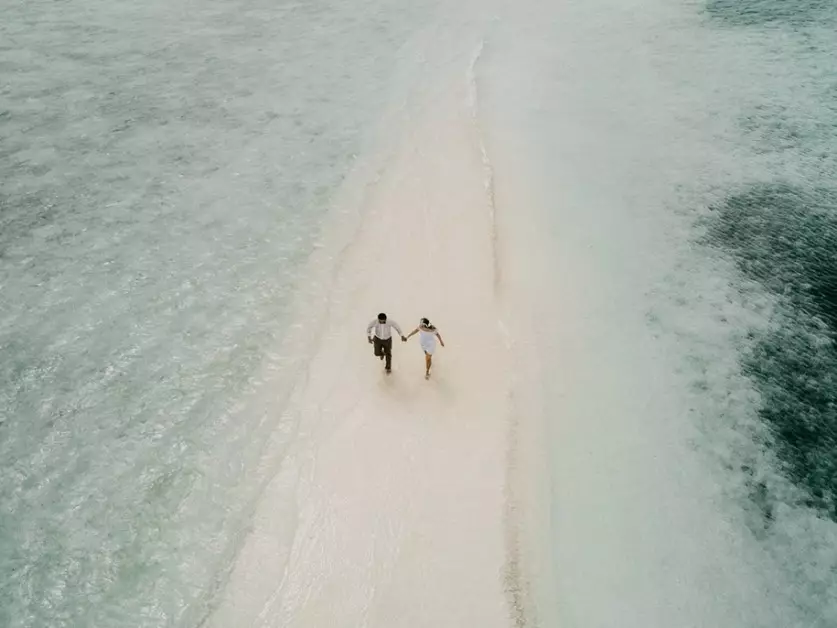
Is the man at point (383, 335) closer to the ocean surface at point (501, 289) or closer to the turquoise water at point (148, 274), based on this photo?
the ocean surface at point (501, 289)

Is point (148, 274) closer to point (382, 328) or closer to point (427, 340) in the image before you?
point (382, 328)

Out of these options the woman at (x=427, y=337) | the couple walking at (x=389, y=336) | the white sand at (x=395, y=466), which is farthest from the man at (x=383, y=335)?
the white sand at (x=395, y=466)

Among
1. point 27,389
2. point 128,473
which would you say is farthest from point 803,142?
point 27,389

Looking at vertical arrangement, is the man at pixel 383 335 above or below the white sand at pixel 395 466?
above

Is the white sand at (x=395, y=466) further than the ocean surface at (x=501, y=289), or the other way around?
the ocean surface at (x=501, y=289)

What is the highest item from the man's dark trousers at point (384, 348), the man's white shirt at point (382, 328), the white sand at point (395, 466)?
the man's white shirt at point (382, 328)

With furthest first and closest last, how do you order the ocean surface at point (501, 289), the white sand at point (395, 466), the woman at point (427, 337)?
1. the woman at point (427, 337)
2. the ocean surface at point (501, 289)
3. the white sand at point (395, 466)

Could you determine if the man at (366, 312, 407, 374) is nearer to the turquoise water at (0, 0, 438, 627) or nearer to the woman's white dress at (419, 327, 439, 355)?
the woman's white dress at (419, 327, 439, 355)

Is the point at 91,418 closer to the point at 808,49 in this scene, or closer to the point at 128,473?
the point at 128,473
